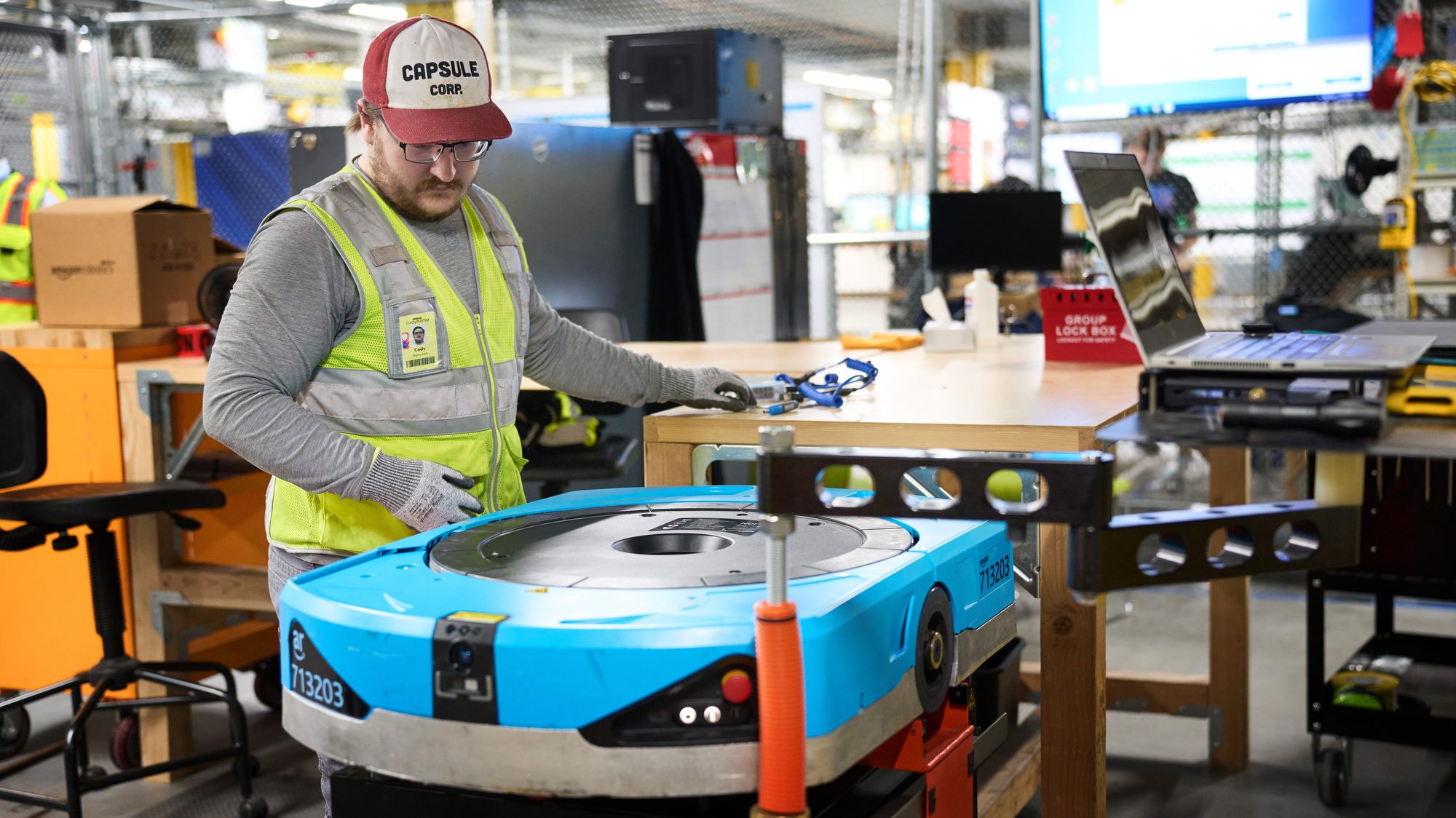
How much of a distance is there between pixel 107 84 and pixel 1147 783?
20.1 feet

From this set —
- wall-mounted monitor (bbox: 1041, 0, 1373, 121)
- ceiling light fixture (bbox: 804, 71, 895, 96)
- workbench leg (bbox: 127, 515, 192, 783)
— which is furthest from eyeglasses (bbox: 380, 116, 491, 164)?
ceiling light fixture (bbox: 804, 71, 895, 96)

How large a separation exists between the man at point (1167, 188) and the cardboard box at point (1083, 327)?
98.1 inches

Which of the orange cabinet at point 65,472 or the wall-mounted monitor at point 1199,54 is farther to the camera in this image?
the wall-mounted monitor at point 1199,54

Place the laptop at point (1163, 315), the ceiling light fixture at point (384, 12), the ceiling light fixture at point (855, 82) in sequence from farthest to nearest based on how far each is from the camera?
the ceiling light fixture at point (855, 82)
the ceiling light fixture at point (384, 12)
the laptop at point (1163, 315)

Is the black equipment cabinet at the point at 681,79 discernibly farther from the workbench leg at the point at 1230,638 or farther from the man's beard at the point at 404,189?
the man's beard at the point at 404,189

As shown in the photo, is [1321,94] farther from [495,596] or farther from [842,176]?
[842,176]

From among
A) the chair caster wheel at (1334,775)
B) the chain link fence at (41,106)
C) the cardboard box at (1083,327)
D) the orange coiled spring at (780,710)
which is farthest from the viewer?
the chain link fence at (41,106)

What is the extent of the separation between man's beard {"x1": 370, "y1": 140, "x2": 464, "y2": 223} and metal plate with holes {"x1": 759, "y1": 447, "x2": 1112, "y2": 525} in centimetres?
108

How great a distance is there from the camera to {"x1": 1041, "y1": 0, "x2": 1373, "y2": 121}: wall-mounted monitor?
4082 millimetres

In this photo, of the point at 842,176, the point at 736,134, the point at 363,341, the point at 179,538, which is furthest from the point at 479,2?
the point at 842,176

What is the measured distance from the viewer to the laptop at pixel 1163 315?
3.74 ft

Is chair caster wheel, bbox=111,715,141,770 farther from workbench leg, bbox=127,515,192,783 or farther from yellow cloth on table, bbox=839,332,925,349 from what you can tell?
yellow cloth on table, bbox=839,332,925,349

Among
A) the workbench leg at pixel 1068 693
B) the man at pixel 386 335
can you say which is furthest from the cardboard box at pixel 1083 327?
the man at pixel 386 335

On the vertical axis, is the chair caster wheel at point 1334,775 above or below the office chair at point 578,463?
below
